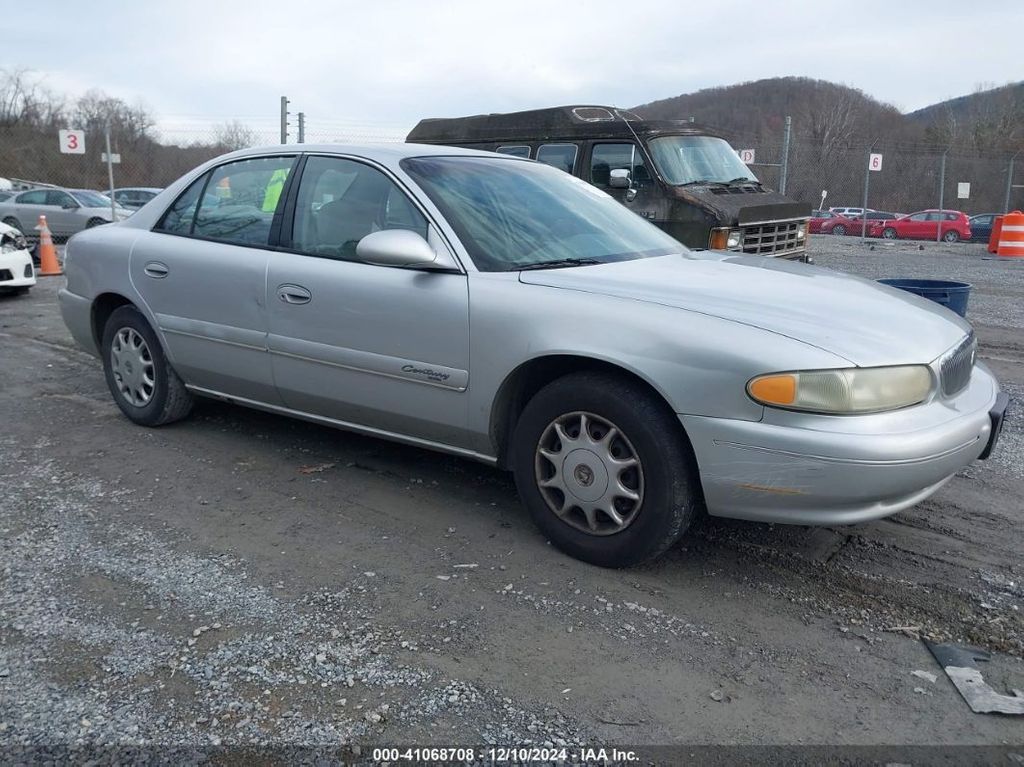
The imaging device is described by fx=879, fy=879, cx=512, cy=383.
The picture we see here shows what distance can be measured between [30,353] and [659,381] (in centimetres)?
599

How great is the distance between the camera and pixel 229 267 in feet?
14.1

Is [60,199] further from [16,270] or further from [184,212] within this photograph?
[184,212]

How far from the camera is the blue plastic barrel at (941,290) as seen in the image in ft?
17.4

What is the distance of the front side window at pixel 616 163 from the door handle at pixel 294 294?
211 inches

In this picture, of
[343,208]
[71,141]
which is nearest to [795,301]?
[343,208]

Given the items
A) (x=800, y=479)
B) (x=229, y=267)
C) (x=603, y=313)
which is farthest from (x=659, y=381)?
(x=229, y=267)

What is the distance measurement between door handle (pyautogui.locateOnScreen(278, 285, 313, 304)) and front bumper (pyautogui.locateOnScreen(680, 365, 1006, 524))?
6.13 ft

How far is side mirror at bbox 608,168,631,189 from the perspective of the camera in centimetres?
850

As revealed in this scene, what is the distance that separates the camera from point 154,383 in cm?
486

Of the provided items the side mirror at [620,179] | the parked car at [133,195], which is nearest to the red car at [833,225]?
the parked car at [133,195]

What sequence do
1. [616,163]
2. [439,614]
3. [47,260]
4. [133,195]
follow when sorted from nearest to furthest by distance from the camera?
[439,614] < [616,163] < [47,260] < [133,195]

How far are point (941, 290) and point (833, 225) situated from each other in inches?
1250

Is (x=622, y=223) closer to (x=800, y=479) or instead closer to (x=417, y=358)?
Answer: (x=417, y=358)

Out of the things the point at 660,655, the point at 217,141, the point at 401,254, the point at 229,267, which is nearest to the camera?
the point at 660,655
